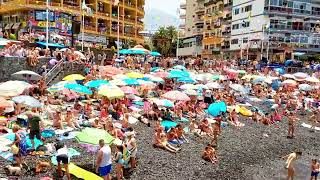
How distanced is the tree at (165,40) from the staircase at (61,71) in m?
54.8

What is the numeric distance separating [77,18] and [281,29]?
30123 mm

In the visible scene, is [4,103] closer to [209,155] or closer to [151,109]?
[151,109]

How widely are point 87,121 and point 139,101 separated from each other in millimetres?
7238

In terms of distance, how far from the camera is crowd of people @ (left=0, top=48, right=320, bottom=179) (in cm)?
1593

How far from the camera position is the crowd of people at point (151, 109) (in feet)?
52.3

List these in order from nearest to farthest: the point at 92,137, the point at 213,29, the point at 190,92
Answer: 1. the point at 92,137
2. the point at 190,92
3. the point at 213,29

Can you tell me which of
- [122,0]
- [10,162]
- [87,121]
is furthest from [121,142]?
[122,0]

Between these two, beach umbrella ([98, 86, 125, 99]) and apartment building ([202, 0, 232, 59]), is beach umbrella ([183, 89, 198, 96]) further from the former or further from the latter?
apartment building ([202, 0, 232, 59])

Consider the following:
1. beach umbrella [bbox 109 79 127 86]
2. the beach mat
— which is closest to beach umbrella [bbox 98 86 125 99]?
beach umbrella [bbox 109 79 127 86]

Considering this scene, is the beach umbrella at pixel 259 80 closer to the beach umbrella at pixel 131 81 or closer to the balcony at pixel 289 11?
the beach umbrella at pixel 131 81

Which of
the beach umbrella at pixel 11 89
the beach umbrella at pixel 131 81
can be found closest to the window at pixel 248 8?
the beach umbrella at pixel 131 81

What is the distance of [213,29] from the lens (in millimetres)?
82812

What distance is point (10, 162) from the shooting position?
14.6m

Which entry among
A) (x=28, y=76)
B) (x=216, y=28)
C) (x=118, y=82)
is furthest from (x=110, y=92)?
(x=216, y=28)
